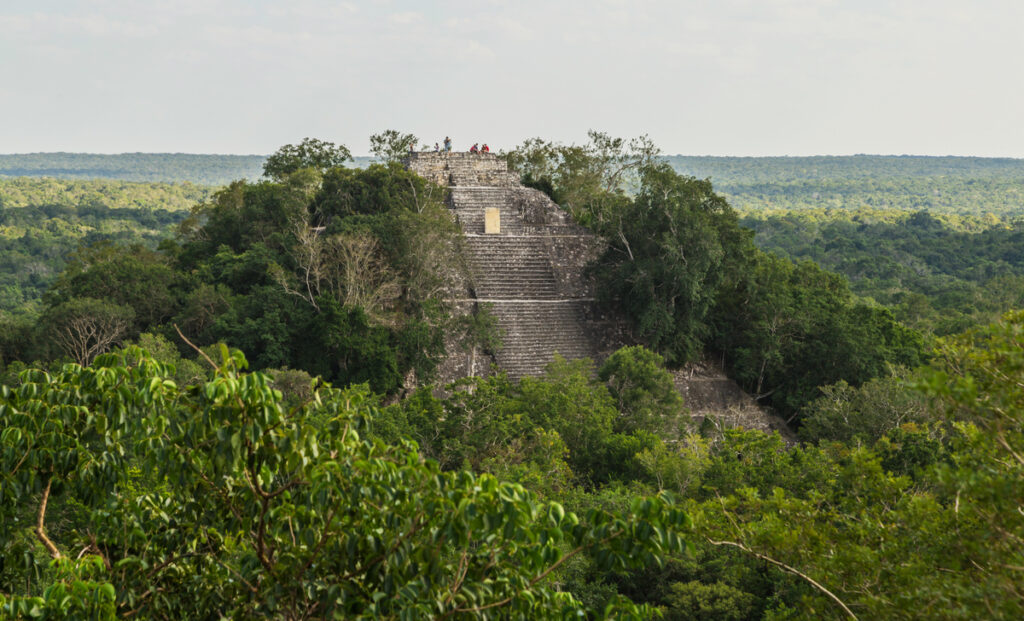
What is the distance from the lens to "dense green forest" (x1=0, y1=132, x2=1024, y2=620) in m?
3.36

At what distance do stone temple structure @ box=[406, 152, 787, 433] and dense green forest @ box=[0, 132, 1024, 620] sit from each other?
61 centimetres

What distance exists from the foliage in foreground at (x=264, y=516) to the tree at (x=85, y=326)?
14.1 metres

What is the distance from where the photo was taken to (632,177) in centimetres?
2497

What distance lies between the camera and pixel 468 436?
40.8 ft

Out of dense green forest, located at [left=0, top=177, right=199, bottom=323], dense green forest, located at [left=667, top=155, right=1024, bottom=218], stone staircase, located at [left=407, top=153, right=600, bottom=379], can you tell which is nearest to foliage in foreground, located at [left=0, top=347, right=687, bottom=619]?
stone staircase, located at [left=407, top=153, right=600, bottom=379]

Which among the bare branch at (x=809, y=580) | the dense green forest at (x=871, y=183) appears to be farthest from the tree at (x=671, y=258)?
the dense green forest at (x=871, y=183)

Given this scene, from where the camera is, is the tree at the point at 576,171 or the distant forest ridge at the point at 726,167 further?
the distant forest ridge at the point at 726,167

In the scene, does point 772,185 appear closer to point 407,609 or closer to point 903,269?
point 903,269

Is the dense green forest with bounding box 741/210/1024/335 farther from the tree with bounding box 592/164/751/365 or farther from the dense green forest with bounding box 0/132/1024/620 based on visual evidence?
the tree with bounding box 592/164/751/365

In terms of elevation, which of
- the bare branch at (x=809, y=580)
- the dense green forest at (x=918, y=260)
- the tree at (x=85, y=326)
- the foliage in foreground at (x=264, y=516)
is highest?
the foliage in foreground at (x=264, y=516)

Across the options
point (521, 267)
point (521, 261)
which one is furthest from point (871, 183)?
point (521, 267)

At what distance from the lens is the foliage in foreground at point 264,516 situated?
3.19 meters

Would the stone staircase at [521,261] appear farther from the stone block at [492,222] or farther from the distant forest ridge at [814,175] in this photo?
the distant forest ridge at [814,175]

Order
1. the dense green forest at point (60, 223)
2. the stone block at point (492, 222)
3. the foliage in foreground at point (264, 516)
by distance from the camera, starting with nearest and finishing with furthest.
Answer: the foliage in foreground at point (264, 516) < the stone block at point (492, 222) < the dense green forest at point (60, 223)
